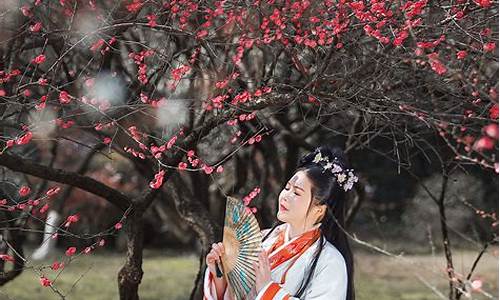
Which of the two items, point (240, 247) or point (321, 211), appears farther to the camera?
point (321, 211)

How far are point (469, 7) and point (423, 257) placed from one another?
11.2 m

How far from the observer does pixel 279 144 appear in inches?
481

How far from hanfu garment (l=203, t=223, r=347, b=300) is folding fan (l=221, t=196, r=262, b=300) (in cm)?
7

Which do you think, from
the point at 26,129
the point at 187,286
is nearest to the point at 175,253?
the point at 187,286

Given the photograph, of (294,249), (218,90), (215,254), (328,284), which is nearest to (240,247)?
(215,254)

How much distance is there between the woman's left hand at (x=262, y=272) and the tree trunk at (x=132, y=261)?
2417mm

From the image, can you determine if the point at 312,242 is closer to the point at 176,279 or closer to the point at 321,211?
the point at 321,211

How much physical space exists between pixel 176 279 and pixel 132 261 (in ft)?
25.6

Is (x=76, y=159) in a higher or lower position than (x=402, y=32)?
higher

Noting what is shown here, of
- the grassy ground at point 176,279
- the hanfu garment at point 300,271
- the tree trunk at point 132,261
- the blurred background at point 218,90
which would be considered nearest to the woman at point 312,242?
the hanfu garment at point 300,271

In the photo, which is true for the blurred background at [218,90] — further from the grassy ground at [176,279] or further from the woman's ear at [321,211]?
the grassy ground at [176,279]

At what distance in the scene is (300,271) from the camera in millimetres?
4258

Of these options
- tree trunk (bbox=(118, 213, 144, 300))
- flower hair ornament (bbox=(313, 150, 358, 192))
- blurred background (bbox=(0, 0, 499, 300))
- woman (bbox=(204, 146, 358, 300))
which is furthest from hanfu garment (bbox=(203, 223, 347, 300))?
tree trunk (bbox=(118, 213, 144, 300))

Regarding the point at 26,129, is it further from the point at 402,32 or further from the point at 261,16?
the point at 402,32
